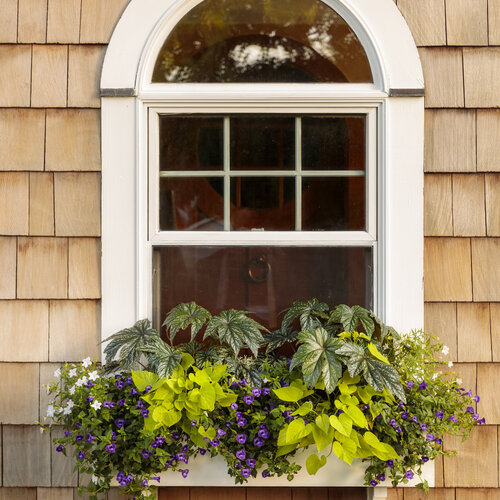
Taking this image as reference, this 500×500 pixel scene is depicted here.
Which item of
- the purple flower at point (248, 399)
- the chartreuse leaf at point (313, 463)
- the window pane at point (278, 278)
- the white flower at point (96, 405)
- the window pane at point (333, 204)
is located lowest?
the chartreuse leaf at point (313, 463)

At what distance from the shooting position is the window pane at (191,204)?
2070 mm

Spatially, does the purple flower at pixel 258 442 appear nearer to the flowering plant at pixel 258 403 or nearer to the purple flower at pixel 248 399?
the flowering plant at pixel 258 403

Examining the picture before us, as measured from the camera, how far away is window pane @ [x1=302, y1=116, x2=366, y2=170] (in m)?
2.06

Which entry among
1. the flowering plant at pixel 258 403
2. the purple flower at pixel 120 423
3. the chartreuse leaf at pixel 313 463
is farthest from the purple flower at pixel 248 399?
the purple flower at pixel 120 423

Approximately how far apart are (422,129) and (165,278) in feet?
3.42

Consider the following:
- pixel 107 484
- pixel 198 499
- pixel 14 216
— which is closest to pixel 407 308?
pixel 198 499

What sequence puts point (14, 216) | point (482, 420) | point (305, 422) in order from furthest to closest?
point (14, 216)
point (482, 420)
point (305, 422)

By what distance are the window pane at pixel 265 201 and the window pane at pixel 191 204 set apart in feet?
0.21

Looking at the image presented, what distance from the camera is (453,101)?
80.4 inches

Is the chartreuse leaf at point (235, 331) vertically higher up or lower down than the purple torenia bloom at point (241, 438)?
higher up

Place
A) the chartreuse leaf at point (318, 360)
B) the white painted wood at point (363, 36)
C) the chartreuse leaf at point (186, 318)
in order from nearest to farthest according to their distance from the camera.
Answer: the chartreuse leaf at point (318, 360) → the chartreuse leaf at point (186, 318) → the white painted wood at point (363, 36)

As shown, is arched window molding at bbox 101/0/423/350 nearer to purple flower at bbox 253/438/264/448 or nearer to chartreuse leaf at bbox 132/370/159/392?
chartreuse leaf at bbox 132/370/159/392

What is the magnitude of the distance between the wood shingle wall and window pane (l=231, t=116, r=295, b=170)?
48 centimetres

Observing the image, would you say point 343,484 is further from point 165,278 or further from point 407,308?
point 165,278
